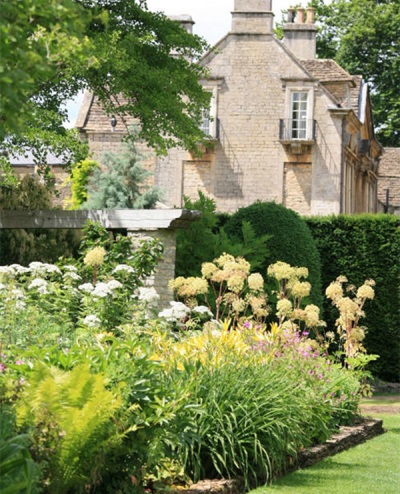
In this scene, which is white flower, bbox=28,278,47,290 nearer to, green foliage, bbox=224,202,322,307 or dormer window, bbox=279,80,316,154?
green foliage, bbox=224,202,322,307

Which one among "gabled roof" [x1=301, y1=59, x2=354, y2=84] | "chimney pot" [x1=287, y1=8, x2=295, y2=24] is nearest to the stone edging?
"gabled roof" [x1=301, y1=59, x2=354, y2=84]

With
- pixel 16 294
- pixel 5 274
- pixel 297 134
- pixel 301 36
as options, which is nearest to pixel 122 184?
pixel 297 134

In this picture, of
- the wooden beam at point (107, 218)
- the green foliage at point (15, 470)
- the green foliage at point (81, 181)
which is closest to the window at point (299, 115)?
the green foliage at point (81, 181)

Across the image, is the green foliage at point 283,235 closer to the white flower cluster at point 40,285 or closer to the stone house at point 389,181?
the white flower cluster at point 40,285

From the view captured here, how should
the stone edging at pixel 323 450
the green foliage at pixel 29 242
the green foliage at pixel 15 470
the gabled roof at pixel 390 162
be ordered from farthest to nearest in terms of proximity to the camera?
1. the gabled roof at pixel 390 162
2. the green foliage at pixel 29 242
3. the stone edging at pixel 323 450
4. the green foliage at pixel 15 470

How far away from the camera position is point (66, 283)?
13148 mm

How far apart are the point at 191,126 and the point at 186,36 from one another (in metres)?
1.75

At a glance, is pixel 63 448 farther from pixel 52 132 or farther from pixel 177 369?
pixel 52 132

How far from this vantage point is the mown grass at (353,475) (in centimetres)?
847

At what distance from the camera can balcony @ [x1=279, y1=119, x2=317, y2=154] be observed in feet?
109

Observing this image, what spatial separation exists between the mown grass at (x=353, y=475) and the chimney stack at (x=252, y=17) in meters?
23.2

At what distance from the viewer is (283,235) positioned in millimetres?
18812

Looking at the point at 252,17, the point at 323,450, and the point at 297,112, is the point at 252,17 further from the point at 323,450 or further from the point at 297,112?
the point at 323,450

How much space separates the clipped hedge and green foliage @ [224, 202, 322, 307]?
5.63 feet
